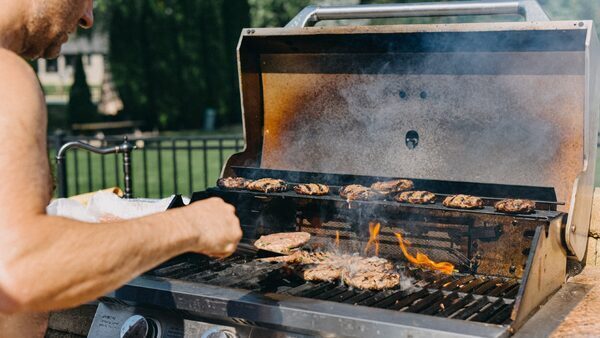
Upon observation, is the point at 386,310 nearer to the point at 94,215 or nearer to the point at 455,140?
the point at 455,140

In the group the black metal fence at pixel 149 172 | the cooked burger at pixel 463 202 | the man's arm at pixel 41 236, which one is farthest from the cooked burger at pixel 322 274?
the black metal fence at pixel 149 172

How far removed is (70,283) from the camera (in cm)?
163

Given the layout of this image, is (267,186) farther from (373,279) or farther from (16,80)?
(16,80)

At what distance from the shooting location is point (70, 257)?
161 cm

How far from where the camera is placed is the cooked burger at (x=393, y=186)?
3.26 metres

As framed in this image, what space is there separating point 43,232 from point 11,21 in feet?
2.26

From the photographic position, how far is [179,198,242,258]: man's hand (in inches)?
74.1

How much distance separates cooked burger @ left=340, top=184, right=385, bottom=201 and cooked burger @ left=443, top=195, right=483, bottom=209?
34 centimetres

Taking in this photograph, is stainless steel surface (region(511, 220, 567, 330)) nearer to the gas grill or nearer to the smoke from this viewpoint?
the gas grill

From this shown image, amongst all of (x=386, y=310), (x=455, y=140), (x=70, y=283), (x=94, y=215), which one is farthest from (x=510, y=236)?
(x=94, y=215)

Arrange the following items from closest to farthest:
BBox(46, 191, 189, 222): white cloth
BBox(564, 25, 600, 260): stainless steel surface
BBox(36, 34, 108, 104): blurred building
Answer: BBox(564, 25, 600, 260): stainless steel surface < BBox(46, 191, 189, 222): white cloth < BBox(36, 34, 108, 104): blurred building

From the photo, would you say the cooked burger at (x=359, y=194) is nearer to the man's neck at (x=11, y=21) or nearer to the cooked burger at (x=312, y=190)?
the cooked burger at (x=312, y=190)

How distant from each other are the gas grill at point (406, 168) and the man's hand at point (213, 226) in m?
0.55

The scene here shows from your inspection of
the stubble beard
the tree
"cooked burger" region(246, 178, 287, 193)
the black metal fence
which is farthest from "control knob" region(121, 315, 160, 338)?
the tree
